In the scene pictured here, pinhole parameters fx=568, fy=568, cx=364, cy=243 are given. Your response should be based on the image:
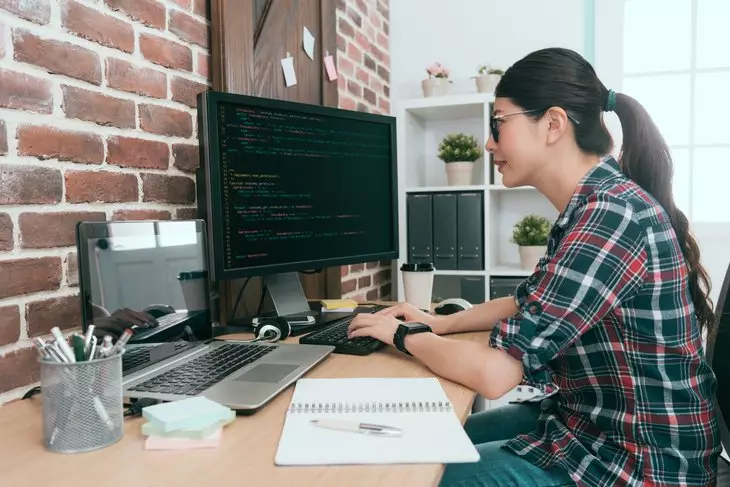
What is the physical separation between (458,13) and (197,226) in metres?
2.10

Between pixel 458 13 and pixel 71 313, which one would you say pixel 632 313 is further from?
pixel 458 13

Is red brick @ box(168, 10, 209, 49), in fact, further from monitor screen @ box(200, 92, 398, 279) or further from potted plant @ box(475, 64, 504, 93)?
potted plant @ box(475, 64, 504, 93)

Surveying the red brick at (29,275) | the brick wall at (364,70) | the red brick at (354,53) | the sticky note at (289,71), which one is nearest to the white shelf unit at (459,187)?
the brick wall at (364,70)

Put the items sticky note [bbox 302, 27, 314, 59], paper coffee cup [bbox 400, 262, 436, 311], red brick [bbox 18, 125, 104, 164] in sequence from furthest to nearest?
1. sticky note [bbox 302, 27, 314, 59]
2. paper coffee cup [bbox 400, 262, 436, 311]
3. red brick [bbox 18, 125, 104, 164]

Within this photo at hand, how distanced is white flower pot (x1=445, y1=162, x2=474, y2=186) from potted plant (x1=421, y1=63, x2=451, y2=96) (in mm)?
348

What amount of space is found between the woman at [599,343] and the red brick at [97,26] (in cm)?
82

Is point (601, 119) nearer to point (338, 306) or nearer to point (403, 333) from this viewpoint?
point (403, 333)

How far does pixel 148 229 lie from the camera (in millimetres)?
1004

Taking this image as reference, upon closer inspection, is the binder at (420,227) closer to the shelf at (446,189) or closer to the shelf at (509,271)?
the shelf at (446,189)

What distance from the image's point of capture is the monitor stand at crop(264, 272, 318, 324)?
145 cm

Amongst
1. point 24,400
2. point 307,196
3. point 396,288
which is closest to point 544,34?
point 396,288

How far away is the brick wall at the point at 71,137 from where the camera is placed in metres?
0.94

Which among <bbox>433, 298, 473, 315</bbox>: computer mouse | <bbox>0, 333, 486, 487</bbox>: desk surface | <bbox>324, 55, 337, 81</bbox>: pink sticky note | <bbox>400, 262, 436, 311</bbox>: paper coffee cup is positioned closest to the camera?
<bbox>0, 333, 486, 487</bbox>: desk surface

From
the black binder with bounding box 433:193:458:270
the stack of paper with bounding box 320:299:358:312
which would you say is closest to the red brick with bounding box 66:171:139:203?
the stack of paper with bounding box 320:299:358:312
